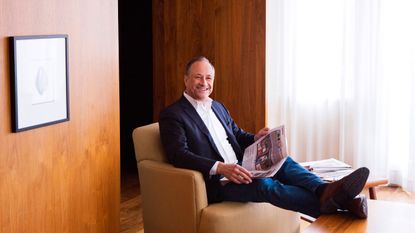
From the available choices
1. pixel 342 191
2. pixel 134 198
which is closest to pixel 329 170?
pixel 342 191

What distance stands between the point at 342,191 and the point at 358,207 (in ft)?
0.34

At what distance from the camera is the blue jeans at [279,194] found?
11.7 feet

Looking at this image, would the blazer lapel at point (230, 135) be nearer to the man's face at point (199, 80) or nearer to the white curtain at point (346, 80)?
→ the man's face at point (199, 80)

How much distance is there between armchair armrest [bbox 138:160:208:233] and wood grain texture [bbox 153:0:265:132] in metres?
1.68

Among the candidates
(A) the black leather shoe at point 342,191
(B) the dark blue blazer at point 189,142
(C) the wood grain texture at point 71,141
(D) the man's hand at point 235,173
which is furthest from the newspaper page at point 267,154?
(C) the wood grain texture at point 71,141

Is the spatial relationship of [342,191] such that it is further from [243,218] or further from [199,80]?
[199,80]

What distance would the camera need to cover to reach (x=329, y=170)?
13.4ft

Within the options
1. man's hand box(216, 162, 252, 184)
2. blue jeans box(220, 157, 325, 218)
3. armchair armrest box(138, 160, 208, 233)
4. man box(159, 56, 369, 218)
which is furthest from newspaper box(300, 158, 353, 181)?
armchair armrest box(138, 160, 208, 233)

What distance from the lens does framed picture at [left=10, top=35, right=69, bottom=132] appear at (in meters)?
2.99

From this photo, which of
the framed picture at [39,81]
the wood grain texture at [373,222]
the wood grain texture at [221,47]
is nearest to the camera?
the framed picture at [39,81]

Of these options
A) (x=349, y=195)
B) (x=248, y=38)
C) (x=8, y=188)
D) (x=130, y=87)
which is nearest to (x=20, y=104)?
(x=8, y=188)

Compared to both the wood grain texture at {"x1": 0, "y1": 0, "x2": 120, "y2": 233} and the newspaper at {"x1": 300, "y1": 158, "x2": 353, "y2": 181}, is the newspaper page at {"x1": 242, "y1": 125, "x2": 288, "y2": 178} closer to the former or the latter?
the newspaper at {"x1": 300, "y1": 158, "x2": 353, "y2": 181}

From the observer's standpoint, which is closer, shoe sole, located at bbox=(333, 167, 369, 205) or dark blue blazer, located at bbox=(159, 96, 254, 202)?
shoe sole, located at bbox=(333, 167, 369, 205)

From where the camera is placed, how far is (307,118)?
5652 mm
